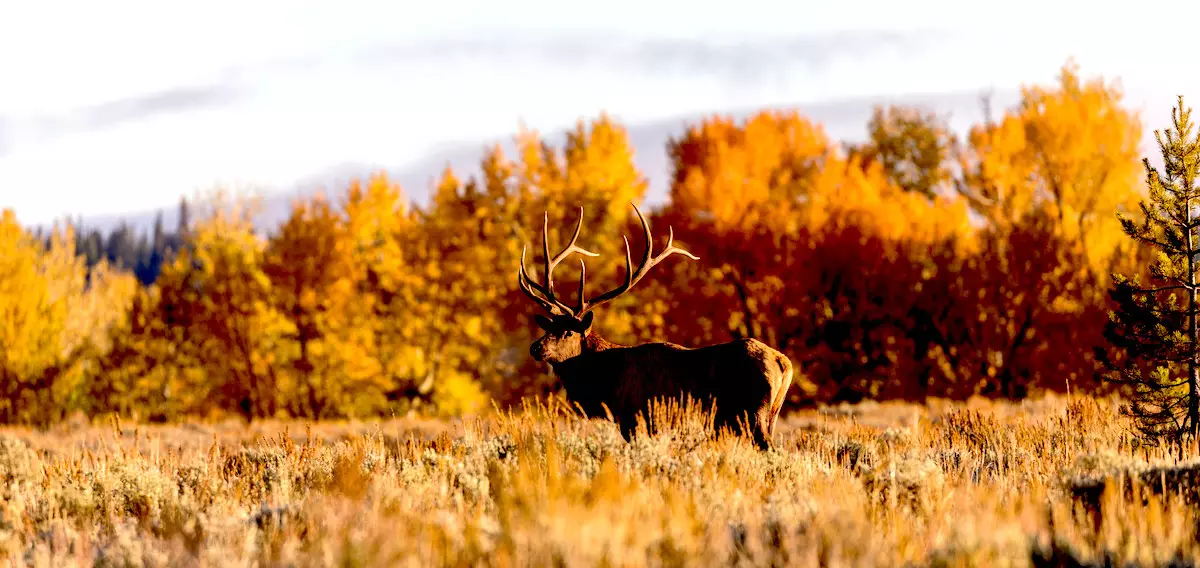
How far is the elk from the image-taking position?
859cm

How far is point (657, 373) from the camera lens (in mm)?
9117

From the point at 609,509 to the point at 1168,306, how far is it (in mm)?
6460

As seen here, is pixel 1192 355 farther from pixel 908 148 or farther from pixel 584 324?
pixel 908 148

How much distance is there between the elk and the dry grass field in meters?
0.57

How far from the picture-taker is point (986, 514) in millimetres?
4590

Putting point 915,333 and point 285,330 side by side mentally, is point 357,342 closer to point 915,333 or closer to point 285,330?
point 285,330

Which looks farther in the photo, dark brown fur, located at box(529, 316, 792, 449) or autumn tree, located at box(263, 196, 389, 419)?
autumn tree, located at box(263, 196, 389, 419)

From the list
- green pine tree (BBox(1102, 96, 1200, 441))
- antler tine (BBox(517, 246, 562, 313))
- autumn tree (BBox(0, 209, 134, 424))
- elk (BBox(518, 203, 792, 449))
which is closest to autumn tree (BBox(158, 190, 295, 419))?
autumn tree (BBox(0, 209, 134, 424))

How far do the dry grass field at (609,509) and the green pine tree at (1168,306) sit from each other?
0.58 meters

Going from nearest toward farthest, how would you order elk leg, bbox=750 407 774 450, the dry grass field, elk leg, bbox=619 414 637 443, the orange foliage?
the dry grass field → elk leg, bbox=750 407 774 450 → elk leg, bbox=619 414 637 443 → the orange foliage

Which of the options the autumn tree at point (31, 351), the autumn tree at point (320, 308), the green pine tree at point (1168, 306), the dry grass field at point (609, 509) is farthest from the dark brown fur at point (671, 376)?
the autumn tree at point (31, 351)

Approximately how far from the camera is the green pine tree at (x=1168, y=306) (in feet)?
27.4

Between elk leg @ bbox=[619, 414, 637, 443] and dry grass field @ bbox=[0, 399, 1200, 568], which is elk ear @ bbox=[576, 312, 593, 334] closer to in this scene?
elk leg @ bbox=[619, 414, 637, 443]

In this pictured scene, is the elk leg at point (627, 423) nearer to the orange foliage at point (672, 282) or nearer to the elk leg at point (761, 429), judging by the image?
the elk leg at point (761, 429)
